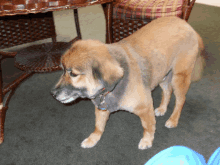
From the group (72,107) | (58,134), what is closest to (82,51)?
(58,134)

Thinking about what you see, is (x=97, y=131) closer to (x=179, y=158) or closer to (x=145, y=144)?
(x=145, y=144)

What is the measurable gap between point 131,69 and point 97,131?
657 millimetres

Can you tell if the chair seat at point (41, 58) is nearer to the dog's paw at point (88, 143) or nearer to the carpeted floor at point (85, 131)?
the carpeted floor at point (85, 131)

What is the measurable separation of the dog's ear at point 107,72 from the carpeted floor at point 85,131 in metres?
0.69

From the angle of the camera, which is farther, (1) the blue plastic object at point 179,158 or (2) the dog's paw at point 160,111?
(2) the dog's paw at point 160,111

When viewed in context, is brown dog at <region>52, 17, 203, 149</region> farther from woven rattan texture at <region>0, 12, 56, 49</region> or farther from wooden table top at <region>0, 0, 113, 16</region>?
woven rattan texture at <region>0, 12, 56, 49</region>

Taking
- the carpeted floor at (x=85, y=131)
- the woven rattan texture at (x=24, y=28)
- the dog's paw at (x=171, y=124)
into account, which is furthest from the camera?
the woven rattan texture at (x=24, y=28)

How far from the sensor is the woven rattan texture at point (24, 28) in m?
2.46

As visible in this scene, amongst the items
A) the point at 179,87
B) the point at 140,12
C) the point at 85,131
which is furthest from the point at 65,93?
the point at 140,12

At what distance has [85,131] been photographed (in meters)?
1.72

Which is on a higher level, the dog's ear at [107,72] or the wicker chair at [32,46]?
the dog's ear at [107,72]

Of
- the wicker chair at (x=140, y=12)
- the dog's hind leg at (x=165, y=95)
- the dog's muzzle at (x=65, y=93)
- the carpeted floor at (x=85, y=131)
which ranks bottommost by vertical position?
the carpeted floor at (x=85, y=131)

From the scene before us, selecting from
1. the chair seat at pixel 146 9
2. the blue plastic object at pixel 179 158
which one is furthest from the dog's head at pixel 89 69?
the chair seat at pixel 146 9

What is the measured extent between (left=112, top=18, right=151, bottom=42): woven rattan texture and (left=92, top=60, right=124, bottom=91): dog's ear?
106 cm
